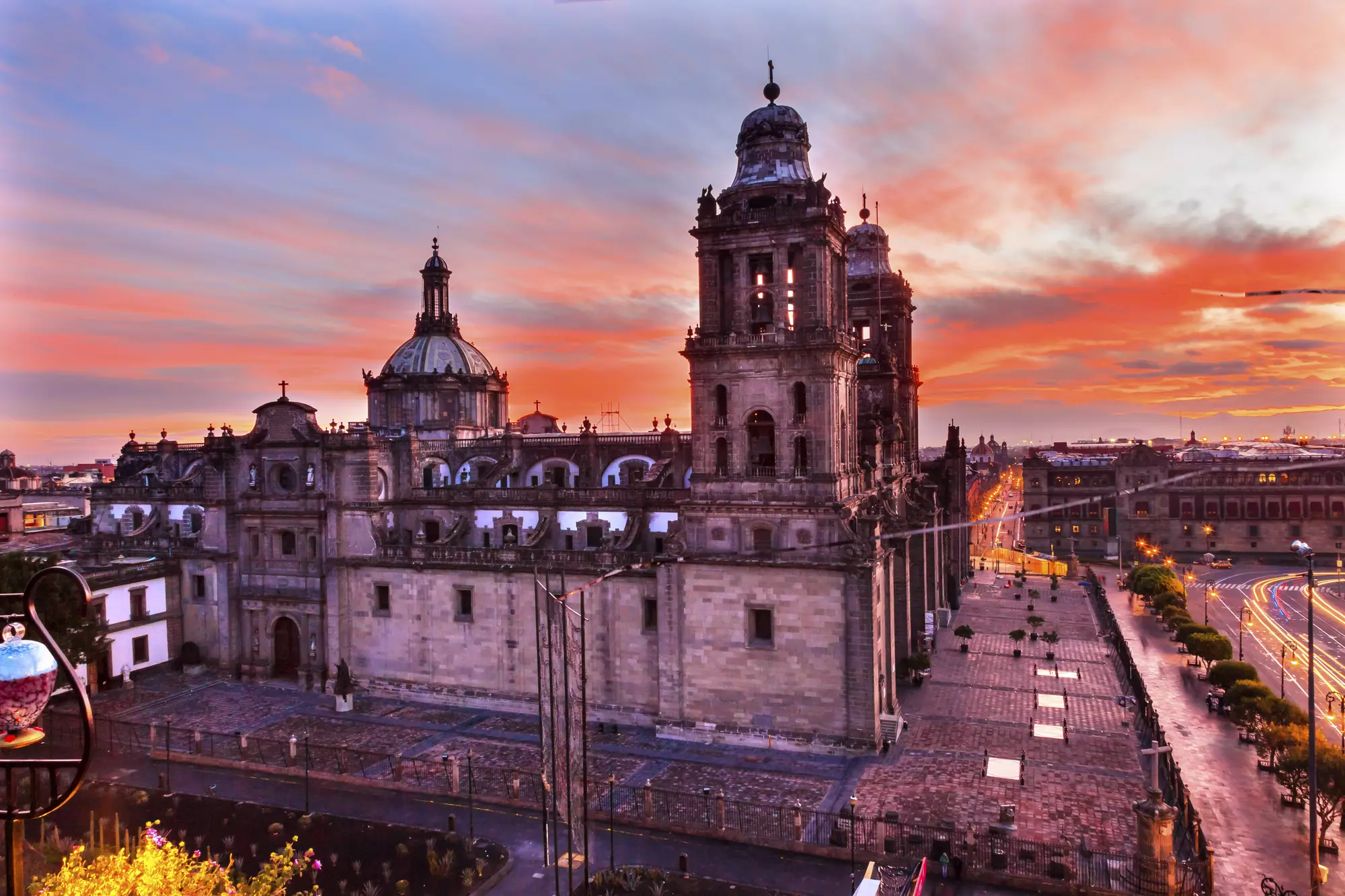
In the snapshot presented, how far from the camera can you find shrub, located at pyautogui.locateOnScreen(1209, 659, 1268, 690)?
3947cm

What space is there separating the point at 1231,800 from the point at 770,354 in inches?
952

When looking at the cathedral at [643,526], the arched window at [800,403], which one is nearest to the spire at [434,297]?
the cathedral at [643,526]

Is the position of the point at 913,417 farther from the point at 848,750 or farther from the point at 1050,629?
the point at 848,750

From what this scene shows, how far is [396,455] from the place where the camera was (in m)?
49.1

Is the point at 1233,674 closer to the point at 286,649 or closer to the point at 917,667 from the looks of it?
the point at 917,667

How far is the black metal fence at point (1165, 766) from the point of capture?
1019 inches

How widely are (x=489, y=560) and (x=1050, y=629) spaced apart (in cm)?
3971

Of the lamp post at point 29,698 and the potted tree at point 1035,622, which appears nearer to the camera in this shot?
the lamp post at point 29,698

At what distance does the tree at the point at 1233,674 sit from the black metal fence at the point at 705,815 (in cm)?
1788

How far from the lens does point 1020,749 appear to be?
119 feet

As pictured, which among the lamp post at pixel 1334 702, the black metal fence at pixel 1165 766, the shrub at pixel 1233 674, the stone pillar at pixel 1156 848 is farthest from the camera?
the shrub at pixel 1233 674

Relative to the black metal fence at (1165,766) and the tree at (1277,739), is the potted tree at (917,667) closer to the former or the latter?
the black metal fence at (1165,766)

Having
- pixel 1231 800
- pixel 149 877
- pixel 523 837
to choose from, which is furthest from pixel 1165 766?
pixel 149 877

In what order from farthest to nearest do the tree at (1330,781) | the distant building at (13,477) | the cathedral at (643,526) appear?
the distant building at (13,477) < the cathedral at (643,526) < the tree at (1330,781)
